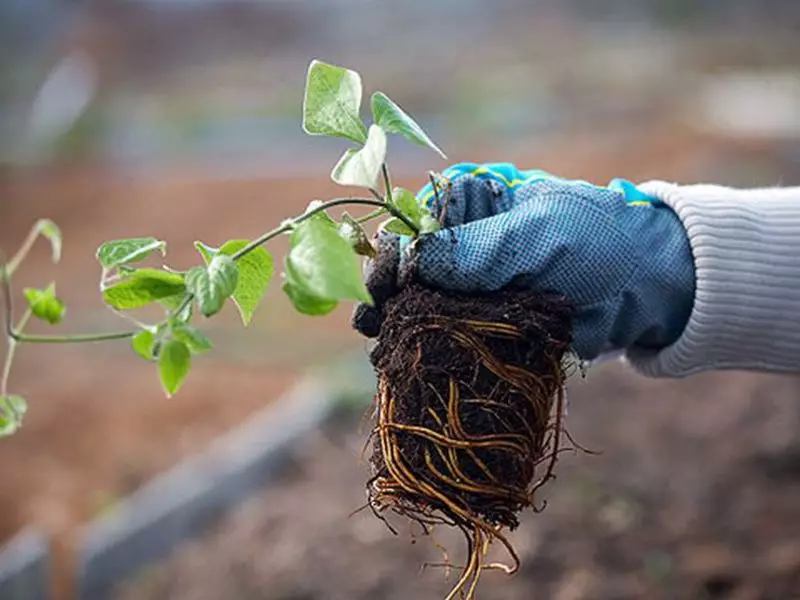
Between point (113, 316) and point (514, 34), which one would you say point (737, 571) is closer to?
point (113, 316)

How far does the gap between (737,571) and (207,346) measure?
131cm

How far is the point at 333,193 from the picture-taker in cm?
653

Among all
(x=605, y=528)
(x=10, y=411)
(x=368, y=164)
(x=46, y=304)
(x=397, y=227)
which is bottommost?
(x=605, y=528)

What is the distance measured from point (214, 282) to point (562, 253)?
37cm

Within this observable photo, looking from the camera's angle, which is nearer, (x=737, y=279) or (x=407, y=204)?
(x=407, y=204)

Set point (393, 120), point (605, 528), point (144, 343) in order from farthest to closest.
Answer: point (605, 528)
point (144, 343)
point (393, 120)

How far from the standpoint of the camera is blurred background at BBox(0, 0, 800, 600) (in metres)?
2.29

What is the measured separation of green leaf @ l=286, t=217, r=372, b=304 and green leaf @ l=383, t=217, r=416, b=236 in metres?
0.12

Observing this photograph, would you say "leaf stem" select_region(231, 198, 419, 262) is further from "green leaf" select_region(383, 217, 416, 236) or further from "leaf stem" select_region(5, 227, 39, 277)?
"leaf stem" select_region(5, 227, 39, 277)

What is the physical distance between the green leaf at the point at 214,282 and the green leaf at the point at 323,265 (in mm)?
64

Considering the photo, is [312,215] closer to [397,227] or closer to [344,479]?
[397,227]

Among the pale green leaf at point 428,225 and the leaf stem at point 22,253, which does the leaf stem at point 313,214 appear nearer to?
the pale green leaf at point 428,225

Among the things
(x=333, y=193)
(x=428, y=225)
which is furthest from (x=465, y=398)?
(x=333, y=193)

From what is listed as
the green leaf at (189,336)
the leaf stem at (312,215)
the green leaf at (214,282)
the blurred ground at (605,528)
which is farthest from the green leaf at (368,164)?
the blurred ground at (605,528)
